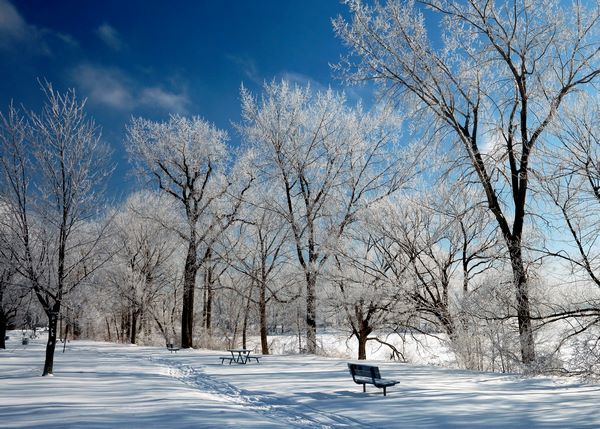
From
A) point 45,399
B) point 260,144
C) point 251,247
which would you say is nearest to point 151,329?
point 251,247

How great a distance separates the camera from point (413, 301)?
1677cm

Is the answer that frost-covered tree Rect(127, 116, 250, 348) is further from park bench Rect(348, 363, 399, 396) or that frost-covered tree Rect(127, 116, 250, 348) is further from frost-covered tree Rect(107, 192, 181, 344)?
park bench Rect(348, 363, 399, 396)

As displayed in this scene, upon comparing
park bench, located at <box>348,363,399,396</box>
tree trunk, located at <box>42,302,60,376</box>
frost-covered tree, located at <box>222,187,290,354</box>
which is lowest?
park bench, located at <box>348,363,399,396</box>

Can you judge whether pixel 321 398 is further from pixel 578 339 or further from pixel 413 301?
pixel 413 301

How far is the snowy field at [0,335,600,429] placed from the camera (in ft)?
21.7

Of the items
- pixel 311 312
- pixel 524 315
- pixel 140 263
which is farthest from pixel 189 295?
pixel 524 315

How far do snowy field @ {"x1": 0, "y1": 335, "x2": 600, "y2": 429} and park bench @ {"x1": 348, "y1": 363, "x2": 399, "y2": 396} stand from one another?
0.23 meters

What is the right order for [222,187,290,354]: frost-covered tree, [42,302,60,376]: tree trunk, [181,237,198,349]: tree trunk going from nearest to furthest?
[42,302,60,376]: tree trunk < [222,187,290,354]: frost-covered tree < [181,237,198,349]: tree trunk

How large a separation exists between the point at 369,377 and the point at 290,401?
184 cm

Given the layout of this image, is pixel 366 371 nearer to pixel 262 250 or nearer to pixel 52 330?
pixel 52 330

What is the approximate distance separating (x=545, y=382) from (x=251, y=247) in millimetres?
17685

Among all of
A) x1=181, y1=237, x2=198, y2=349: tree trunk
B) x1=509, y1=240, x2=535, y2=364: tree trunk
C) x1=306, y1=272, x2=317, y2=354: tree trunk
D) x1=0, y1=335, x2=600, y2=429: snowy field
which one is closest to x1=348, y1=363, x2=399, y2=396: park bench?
x1=0, y1=335, x2=600, y2=429: snowy field

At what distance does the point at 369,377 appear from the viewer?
9.36 m

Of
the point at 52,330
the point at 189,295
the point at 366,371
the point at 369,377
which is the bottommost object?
the point at 369,377
